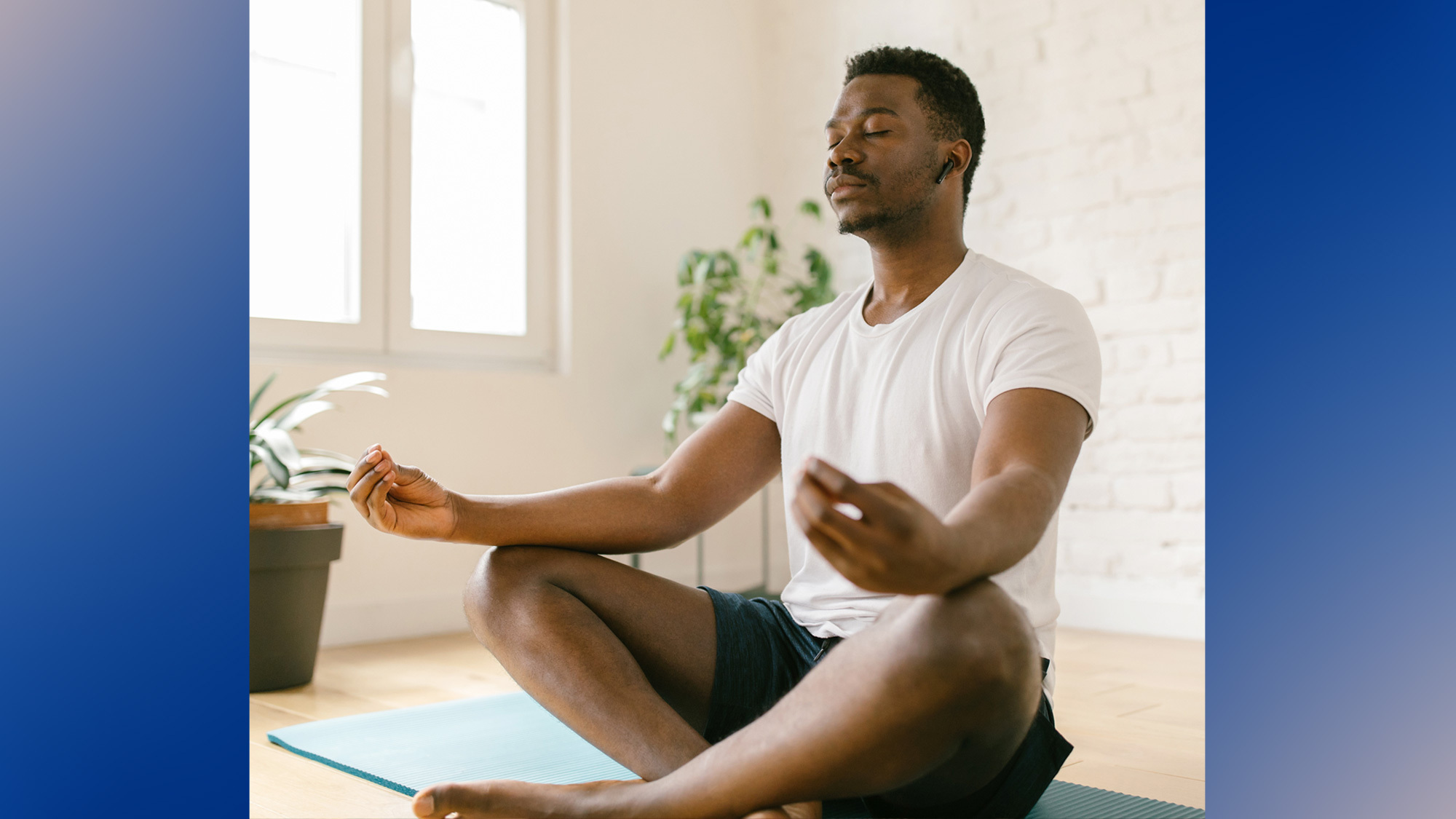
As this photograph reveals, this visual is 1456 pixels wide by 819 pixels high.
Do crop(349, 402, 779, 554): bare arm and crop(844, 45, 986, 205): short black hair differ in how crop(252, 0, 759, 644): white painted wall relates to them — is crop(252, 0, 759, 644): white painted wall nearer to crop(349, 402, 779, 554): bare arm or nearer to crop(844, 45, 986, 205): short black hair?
crop(349, 402, 779, 554): bare arm

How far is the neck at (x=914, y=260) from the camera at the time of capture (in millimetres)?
1541

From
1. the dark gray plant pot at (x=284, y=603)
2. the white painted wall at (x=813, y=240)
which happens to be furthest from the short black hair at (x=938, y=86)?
the white painted wall at (x=813, y=240)

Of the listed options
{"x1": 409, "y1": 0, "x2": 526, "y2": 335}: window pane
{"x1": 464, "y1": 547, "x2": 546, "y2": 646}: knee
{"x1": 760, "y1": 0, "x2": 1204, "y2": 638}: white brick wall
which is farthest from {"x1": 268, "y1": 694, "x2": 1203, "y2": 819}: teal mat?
{"x1": 760, "y1": 0, "x2": 1204, "y2": 638}: white brick wall

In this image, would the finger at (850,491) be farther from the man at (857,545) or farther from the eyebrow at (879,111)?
the eyebrow at (879,111)

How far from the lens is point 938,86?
62.8 inches

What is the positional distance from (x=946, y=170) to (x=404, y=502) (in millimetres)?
861

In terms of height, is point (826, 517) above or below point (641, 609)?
above

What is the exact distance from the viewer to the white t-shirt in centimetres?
128
